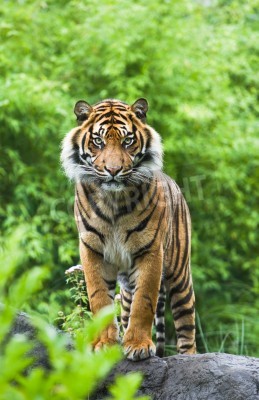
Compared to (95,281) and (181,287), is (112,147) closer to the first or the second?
(95,281)

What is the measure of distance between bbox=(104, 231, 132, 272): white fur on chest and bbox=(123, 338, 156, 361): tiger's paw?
1.53 feet

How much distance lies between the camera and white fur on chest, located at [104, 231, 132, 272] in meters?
4.32

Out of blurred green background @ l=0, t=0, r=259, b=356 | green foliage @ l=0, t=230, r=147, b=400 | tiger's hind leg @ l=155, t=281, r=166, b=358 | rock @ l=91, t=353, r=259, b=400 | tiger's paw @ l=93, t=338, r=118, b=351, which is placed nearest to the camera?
green foliage @ l=0, t=230, r=147, b=400

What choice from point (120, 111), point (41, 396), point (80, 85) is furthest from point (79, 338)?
point (80, 85)

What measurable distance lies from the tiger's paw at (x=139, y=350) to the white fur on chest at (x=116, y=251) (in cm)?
47

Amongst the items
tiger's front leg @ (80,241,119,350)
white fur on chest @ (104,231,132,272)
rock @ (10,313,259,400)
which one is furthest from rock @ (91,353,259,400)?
white fur on chest @ (104,231,132,272)

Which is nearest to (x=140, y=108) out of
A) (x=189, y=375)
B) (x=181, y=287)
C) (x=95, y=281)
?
(x=95, y=281)

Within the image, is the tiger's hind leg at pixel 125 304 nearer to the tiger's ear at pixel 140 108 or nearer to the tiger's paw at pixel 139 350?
the tiger's paw at pixel 139 350

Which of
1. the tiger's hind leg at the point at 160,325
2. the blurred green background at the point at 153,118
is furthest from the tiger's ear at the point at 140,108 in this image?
the blurred green background at the point at 153,118

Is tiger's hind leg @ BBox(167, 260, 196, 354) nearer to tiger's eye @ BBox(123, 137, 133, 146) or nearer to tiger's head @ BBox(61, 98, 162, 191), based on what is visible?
tiger's head @ BBox(61, 98, 162, 191)

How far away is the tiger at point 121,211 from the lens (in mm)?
4242

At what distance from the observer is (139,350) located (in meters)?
4.07

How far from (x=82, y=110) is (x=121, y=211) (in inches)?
27.3

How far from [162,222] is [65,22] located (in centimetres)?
506
